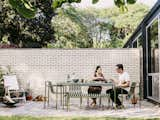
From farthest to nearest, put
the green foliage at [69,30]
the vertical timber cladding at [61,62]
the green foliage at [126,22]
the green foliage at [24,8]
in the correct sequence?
the green foliage at [126,22] → the green foliage at [69,30] → the vertical timber cladding at [61,62] → the green foliage at [24,8]

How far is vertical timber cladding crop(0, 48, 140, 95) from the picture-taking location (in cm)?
1350

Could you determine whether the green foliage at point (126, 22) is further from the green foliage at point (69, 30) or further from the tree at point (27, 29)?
the tree at point (27, 29)

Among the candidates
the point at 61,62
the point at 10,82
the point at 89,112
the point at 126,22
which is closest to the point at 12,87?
the point at 10,82

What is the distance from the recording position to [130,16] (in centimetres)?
3434

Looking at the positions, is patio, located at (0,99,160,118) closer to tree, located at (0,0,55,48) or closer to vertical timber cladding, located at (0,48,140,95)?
vertical timber cladding, located at (0,48,140,95)

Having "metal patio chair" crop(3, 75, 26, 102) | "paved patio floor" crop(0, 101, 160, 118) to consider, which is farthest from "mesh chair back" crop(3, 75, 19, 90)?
"paved patio floor" crop(0, 101, 160, 118)

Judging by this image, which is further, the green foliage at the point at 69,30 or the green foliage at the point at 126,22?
the green foliage at the point at 126,22

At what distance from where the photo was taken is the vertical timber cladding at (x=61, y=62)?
1350 cm

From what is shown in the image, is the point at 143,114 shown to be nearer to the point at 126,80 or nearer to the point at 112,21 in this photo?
the point at 126,80

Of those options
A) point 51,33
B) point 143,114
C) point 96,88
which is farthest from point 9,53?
point 51,33

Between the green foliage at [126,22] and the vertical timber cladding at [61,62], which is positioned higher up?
the green foliage at [126,22]

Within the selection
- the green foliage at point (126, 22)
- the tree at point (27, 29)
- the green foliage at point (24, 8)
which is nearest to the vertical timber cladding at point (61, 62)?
the tree at point (27, 29)

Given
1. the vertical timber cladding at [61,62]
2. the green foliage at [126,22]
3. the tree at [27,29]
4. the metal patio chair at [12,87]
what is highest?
the green foliage at [126,22]

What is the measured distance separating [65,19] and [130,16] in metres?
8.42
